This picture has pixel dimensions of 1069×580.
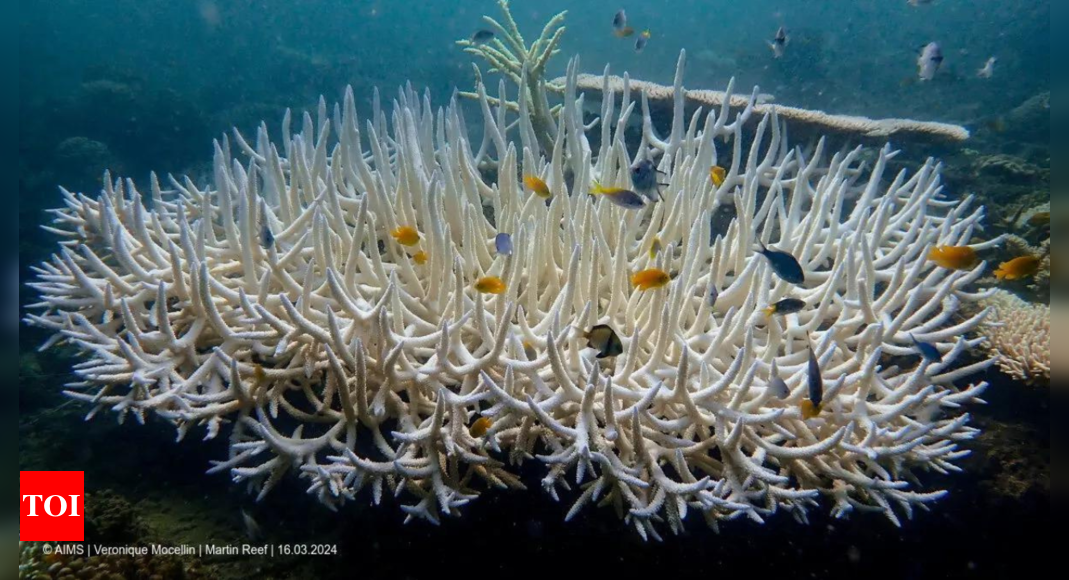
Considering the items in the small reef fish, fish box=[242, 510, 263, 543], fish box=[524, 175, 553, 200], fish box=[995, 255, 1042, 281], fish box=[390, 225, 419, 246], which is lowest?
fish box=[242, 510, 263, 543]

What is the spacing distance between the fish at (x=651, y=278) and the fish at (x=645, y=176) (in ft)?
2.31

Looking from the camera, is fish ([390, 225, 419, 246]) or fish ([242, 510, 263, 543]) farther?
Answer: fish ([242, 510, 263, 543])

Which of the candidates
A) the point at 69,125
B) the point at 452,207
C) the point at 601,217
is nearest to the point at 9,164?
the point at 452,207

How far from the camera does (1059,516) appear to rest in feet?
7.90

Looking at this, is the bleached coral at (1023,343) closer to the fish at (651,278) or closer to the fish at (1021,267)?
the fish at (1021,267)

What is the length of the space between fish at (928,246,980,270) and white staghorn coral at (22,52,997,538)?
0.14 meters

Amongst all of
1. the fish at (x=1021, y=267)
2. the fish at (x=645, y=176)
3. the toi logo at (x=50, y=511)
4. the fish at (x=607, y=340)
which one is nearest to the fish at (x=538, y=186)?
the fish at (x=645, y=176)

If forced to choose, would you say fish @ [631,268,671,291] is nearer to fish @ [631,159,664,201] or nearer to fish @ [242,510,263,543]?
fish @ [631,159,664,201]

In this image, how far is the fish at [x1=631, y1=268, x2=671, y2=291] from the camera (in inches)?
101

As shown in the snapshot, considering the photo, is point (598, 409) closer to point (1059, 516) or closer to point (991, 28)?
point (1059, 516)

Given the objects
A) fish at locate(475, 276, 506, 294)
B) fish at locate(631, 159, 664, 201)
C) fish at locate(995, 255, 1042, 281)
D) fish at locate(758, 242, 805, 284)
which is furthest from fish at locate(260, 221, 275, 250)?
fish at locate(995, 255, 1042, 281)

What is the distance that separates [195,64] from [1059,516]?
120 ft

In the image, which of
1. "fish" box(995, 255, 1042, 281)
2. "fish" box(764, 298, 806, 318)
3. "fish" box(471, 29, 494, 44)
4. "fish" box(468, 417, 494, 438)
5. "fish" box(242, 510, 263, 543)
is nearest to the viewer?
"fish" box(468, 417, 494, 438)

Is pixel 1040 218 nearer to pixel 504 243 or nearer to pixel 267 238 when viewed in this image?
pixel 504 243
